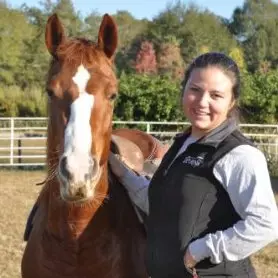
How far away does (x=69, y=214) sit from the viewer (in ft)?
9.53

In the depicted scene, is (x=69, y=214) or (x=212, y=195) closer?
(x=212, y=195)

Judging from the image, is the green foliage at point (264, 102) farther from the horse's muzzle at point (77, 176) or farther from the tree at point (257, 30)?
the tree at point (257, 30)

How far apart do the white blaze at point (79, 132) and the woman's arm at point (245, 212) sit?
1.97 ft

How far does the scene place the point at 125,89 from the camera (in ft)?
51.6

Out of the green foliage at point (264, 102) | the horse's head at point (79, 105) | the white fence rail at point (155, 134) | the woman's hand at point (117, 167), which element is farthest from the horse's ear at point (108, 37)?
the green foliage at point (264, 102)

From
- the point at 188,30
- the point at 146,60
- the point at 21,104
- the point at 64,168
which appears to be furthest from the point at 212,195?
the point at 188,30

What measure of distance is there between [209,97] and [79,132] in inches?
24.1

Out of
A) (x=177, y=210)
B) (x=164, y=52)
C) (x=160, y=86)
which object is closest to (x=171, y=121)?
(x=160, y=86)

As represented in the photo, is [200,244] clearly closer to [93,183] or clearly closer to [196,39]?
[93,183]

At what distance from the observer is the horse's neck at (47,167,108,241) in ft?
9.53

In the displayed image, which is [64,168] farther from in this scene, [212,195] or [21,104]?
[21,104]

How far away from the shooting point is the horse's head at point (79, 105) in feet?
7.68

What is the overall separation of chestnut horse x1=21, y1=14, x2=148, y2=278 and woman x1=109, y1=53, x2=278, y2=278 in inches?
15.7

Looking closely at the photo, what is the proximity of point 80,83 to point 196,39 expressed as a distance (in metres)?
Result: 47.3
